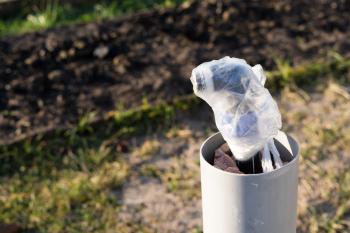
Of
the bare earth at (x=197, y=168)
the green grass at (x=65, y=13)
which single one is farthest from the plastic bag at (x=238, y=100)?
the green grass at (x=65, y=13)

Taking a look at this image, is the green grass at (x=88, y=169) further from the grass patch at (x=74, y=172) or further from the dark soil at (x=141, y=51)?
the dark soil at (x=141, y=51)

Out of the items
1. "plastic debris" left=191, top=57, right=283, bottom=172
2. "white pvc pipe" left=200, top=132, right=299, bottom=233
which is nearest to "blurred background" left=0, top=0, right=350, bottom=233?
"white pvc pipe" left=200, top=132, right=299, bottom=233

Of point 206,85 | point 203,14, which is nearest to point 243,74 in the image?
point 206,85

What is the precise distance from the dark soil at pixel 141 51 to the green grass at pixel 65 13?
0.46 m

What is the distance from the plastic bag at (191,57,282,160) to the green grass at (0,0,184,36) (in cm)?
349

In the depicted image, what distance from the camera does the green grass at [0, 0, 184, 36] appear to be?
18.7 feet

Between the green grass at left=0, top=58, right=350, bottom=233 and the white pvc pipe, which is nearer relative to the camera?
the white pvc pipe

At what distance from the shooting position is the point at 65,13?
6094 millimetres

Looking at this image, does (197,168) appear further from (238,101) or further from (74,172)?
(238,101)

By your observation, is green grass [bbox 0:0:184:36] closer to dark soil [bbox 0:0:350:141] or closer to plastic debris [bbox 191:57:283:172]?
dark soil [bbox 0:0:350:141]

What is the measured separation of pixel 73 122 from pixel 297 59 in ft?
5.79

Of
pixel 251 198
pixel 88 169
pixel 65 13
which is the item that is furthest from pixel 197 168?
pixel 65 13

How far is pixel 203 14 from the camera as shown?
5301 millimetres

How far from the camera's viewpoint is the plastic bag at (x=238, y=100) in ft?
6.99
